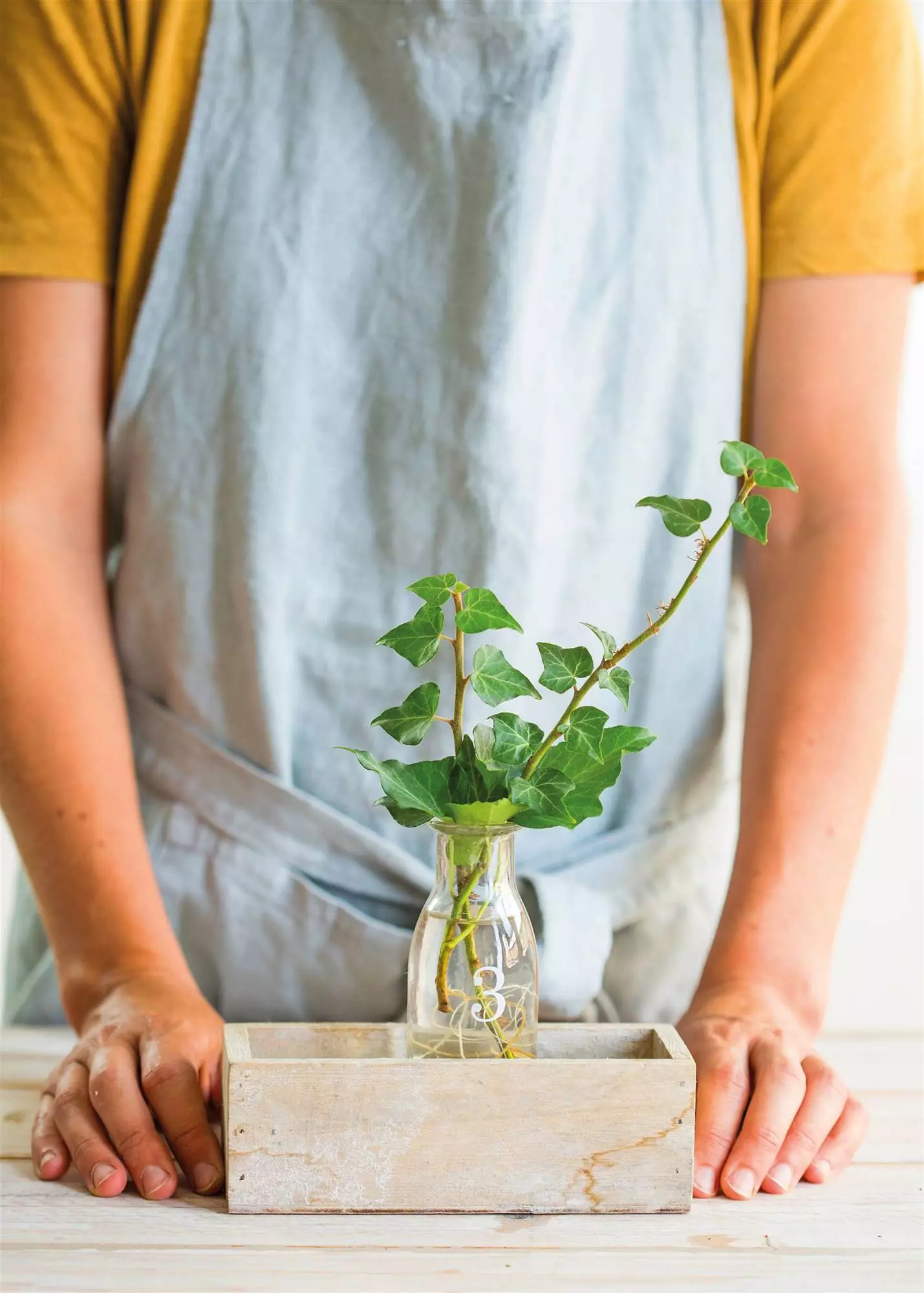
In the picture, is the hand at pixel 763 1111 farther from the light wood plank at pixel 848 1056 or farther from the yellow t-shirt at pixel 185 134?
the yellow t-shirt at pixel 185 134

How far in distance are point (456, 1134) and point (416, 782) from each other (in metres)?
0.14

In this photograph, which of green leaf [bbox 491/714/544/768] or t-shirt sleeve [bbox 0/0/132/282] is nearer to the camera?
green leaf [bbox 491/714/544/768]

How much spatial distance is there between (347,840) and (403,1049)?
201 millimetres

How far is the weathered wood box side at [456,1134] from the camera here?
525 millimetres

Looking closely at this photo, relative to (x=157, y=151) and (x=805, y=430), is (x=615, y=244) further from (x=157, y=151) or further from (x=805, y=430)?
(x=157, y=151)

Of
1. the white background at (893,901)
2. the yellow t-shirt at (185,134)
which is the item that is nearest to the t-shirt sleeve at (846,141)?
the yellow t-shirt at (185,134)

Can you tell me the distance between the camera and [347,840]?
79cm

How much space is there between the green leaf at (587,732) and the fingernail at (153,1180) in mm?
253

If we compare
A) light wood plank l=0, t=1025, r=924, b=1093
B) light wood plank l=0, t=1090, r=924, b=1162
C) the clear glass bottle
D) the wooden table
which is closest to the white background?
light wood plank l=0, t=1025, r=924, b=1093

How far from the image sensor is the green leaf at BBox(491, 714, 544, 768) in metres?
0.54

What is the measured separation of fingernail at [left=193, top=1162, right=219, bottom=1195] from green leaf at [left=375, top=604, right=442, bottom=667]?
24cm

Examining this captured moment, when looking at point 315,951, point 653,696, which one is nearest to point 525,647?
point 653,696

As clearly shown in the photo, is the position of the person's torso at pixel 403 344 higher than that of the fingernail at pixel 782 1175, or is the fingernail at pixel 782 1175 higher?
the person's torso at pixel 403 344

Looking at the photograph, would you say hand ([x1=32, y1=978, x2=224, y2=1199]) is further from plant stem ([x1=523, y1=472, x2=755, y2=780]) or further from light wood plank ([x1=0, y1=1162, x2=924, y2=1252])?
plant stem ([x1=523, y1=472, x2=755, y2=780])
